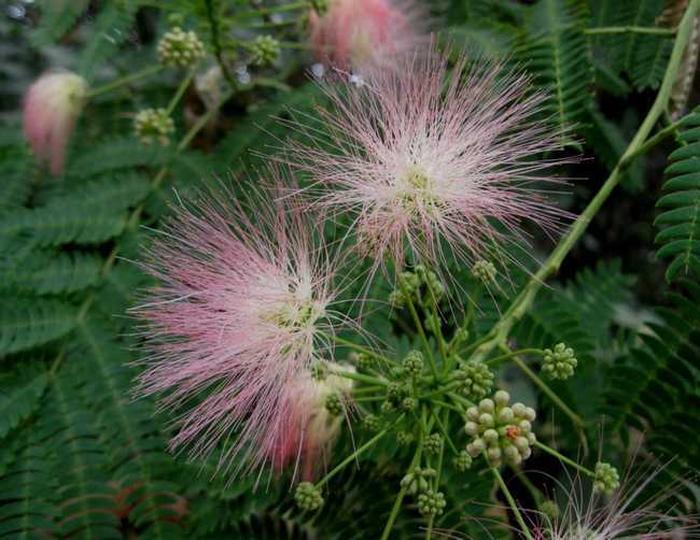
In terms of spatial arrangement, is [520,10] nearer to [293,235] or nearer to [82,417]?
[293,235]

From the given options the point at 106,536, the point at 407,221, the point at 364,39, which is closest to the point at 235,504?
the point at 106,536

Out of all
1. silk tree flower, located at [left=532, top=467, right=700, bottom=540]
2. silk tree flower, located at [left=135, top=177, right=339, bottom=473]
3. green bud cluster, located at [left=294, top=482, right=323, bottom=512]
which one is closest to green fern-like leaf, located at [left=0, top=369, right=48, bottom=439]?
silk tree flower, located at [left=135, top=177, right=339, bottom=473]

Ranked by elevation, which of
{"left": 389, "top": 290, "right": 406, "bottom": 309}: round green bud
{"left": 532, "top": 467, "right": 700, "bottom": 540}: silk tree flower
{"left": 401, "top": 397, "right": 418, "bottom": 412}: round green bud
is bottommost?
{"left": 532, "top": 467, "right": 700, "bottom": 540}: silk tree flower

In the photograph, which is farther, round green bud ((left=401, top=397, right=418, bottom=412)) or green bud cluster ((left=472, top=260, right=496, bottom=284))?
green bud cluster ((left=472, top=260, right=496, bottom=284))

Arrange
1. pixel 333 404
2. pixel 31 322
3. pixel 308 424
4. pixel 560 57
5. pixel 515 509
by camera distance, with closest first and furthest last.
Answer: pixel 515 509 < pixel 333 404 < pixel 308 424 < pixel 31 322 < pixel 560 57

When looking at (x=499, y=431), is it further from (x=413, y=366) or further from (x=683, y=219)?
(x=683, y=219)

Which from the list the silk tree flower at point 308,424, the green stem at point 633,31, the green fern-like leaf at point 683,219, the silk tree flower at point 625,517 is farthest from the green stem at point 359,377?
the green stem at point 633,31

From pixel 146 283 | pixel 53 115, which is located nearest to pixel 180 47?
pixel 53 115

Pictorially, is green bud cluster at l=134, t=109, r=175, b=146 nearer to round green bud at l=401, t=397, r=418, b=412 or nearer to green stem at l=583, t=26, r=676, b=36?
green stem at l=583, t=26, r=676, b=36
